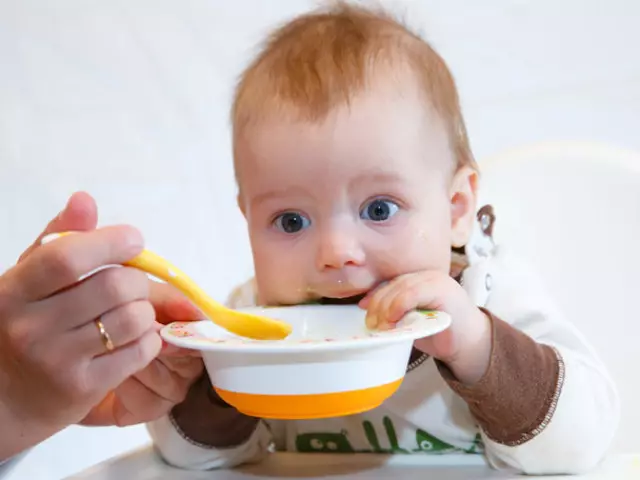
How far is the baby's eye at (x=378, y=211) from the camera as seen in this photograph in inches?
28.7

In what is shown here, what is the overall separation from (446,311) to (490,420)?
0.38ft

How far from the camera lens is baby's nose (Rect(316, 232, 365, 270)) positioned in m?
0.69

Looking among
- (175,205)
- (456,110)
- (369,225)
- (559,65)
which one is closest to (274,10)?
(175,205)

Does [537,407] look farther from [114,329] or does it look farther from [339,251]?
[114,329]

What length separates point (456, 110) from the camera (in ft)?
2.68

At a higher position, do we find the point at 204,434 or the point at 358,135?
the point at 358,135

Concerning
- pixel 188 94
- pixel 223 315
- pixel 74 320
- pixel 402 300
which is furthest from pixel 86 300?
pixel 188 94

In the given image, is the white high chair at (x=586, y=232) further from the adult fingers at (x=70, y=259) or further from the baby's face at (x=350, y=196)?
the adult fingers at (x=70, y=259)

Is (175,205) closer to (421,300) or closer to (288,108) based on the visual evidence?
(288,108)

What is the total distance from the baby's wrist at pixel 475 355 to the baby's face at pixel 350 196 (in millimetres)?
83

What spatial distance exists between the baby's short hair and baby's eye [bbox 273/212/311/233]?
8 cm

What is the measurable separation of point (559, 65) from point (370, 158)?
41.2 inches

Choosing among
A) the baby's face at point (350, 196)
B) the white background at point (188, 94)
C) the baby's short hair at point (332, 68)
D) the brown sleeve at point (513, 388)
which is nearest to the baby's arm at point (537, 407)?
the brown sleeve at point (513, 388)

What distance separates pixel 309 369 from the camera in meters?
0.55
